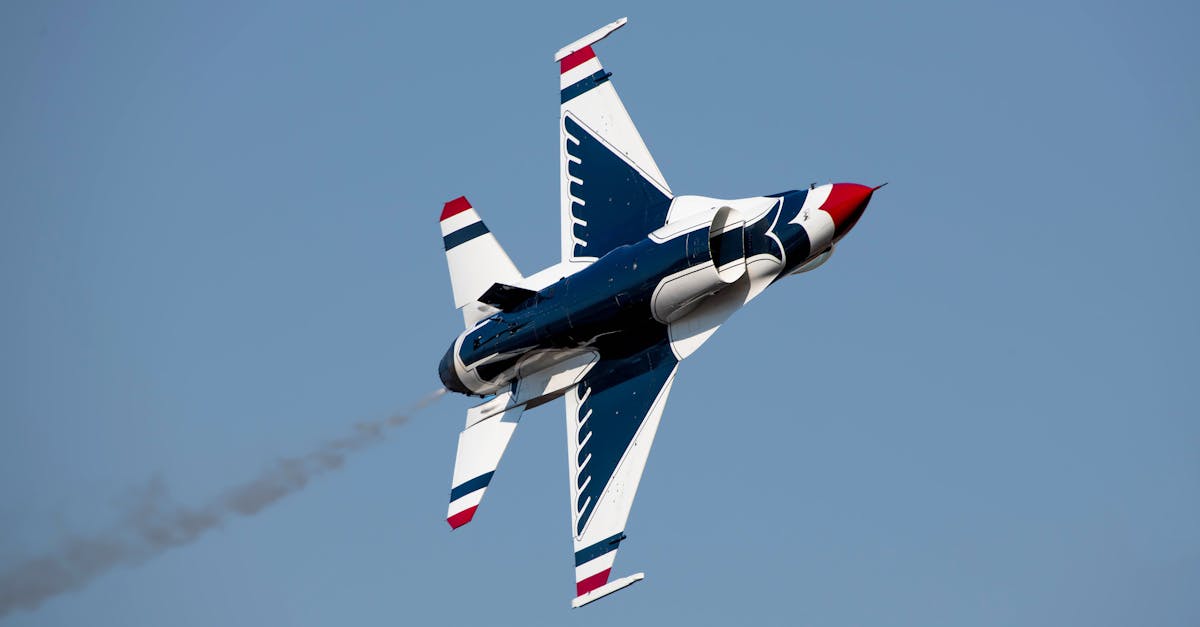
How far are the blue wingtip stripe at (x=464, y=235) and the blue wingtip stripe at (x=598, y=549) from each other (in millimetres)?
9466

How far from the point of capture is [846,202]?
44.4 meters

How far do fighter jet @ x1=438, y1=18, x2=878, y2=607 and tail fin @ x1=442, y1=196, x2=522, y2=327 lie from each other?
0.04m

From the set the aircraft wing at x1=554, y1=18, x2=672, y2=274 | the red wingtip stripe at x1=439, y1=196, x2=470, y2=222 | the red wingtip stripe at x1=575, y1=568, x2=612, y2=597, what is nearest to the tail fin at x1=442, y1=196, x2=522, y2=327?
the red wingtip stripe at x1=439, y1=196, x2=470, y2=222

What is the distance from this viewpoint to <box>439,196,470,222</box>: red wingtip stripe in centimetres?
4975

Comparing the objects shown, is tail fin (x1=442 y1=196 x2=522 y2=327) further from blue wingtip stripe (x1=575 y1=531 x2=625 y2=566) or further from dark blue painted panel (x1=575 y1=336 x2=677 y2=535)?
blue wingtip stripe (x1=575 y1=531 x2=625 y2=566)

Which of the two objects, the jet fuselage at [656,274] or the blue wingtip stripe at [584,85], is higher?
the blue wingtip stripe at [584,85]

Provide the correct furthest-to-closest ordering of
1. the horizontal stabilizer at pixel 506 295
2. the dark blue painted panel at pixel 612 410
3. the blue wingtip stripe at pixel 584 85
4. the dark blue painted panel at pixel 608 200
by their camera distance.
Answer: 1. the blue wingtip stripe at pixel 584 85
2. the dark blue painted panel at pixel 608 200
3. the horizontal stabilizer at pixel 506 295
4. the dark blue painted panel at pixel 612 410

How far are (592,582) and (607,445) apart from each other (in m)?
3.63

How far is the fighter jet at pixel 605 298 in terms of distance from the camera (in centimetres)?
4453

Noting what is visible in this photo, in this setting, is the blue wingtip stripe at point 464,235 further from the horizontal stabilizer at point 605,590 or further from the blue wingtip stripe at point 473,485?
the horizontal stabilizer at point 605,590

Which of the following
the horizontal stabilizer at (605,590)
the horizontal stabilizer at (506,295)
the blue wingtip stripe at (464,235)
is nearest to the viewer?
the horizontal stabilizer at (605,590)

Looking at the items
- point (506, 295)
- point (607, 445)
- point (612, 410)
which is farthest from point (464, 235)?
point (607, 445)

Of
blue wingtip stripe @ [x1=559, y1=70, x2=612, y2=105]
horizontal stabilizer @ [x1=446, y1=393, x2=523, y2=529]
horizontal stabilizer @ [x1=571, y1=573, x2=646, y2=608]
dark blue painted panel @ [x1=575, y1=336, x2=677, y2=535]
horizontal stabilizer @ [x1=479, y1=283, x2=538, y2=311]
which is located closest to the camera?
horizontal stabilizer @ [x1=571, y1=573, x2=646, y2=608]

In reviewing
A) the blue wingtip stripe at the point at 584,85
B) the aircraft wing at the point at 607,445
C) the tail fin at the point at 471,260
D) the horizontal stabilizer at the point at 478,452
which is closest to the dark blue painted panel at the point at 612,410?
the aircraft wing at the point at 607,445
